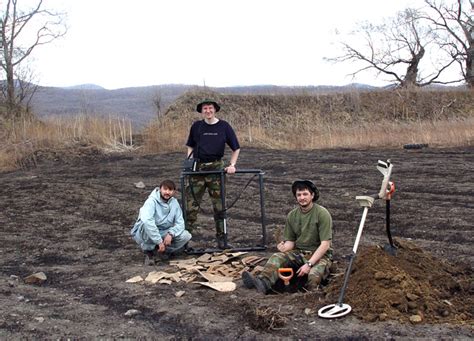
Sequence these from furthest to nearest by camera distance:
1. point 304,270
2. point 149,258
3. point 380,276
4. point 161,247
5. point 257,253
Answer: point 257,253, point 149,258, point 161,247, point 304,270, point 380,276

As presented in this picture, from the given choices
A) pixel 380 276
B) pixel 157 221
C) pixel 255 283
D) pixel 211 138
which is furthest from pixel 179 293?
pixel 211 138

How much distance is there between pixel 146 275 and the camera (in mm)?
6629

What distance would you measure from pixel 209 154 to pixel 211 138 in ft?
0.67

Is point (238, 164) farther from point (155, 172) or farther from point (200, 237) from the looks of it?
point (200, 237)

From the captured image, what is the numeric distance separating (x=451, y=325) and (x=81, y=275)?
4175mm

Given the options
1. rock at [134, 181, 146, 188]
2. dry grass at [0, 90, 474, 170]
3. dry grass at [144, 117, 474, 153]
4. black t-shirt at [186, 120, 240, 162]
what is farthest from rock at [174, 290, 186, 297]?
dry grass at [144, 117, 474, 153]

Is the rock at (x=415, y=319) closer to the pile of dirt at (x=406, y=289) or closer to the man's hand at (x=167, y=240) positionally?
the pile of dirt at (x=406, y=289)

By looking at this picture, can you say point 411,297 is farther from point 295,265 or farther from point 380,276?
point 295,265

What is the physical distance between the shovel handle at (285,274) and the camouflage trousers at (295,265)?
6 cm

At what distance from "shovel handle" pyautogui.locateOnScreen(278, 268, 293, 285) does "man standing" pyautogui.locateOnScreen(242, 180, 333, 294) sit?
0.06m

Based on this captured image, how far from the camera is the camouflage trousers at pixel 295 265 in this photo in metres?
5.79

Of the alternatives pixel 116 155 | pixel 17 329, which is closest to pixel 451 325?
pixel 17 329

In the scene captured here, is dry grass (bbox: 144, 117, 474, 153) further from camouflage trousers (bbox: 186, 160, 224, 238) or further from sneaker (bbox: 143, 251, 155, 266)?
sneaker (bbox: 143, 251, 155, 266)

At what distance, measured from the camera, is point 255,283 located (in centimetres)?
586
